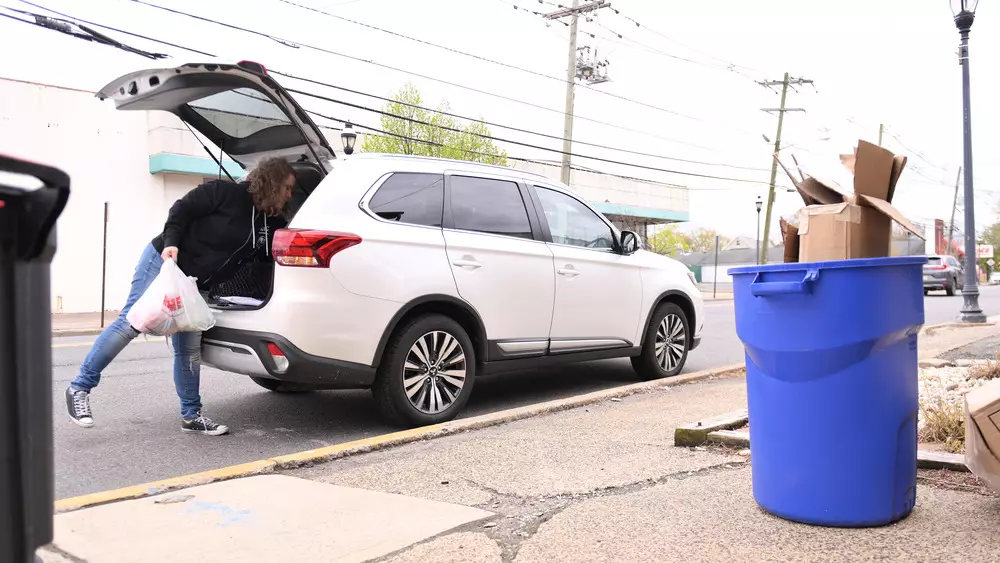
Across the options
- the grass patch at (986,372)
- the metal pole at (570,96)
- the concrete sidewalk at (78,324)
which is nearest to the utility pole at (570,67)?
the metal pole at (570,96)

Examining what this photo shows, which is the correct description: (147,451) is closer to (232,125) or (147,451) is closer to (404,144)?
(232,125)

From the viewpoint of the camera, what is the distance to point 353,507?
341 cm

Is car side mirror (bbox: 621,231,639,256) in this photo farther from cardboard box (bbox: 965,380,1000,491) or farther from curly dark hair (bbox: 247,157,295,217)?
cardboard box (bbox: 965,380,1000,491)

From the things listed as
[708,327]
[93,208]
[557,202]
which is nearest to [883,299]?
[557,202]

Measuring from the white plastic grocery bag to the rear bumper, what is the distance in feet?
0.80

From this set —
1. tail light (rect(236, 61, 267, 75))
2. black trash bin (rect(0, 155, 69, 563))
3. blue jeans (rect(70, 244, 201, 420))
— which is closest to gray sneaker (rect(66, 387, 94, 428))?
blue jeans (rect(70, 244, 201, 420))

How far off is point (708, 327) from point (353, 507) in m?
11.8

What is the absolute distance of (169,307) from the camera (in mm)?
4617

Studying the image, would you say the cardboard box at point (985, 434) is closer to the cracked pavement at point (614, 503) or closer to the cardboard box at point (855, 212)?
the cracked pavement at point (614, 503)

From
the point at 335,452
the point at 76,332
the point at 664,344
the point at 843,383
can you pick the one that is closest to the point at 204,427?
the point at 335,452

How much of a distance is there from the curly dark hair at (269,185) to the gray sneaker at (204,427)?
1.44 meters

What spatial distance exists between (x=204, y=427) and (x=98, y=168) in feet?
60.7

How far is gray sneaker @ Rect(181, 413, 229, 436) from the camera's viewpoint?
511 cm

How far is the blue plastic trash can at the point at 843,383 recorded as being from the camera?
2.90 meters
